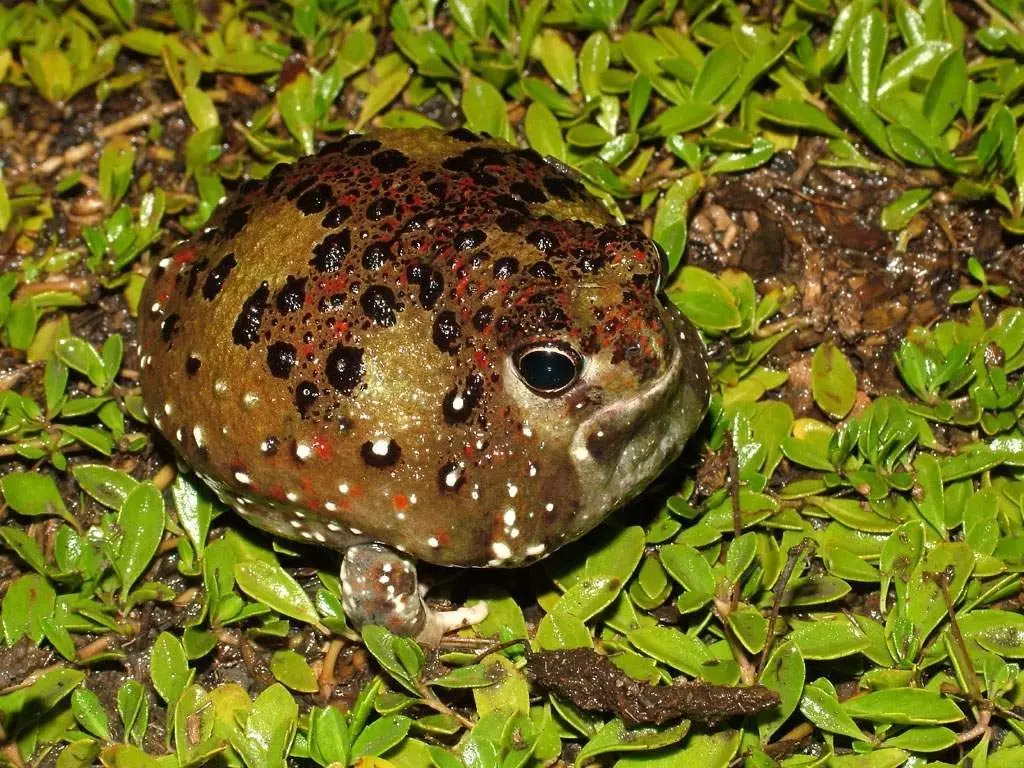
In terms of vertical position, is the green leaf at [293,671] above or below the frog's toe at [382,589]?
below

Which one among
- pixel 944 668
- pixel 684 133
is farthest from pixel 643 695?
pixel 684 133

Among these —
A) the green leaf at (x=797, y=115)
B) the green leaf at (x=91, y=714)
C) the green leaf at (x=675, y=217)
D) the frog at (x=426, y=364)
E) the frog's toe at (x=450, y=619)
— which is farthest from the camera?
the green leaf at (x=797, y=115)

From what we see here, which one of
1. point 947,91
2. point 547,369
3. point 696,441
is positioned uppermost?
point 547,369

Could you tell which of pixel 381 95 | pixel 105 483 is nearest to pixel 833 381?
pixel 381 95

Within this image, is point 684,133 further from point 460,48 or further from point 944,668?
point 944,668

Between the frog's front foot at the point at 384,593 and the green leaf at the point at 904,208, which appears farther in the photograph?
the green leaf at the point at 904,208

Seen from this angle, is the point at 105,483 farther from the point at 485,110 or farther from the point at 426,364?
the point at 485,110

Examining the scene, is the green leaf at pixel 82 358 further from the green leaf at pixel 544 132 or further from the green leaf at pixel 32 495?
the green leaf at pixel 544 132

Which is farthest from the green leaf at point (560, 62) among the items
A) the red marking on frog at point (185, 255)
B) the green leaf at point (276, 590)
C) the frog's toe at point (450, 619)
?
the green leaf at point (276, 590)
